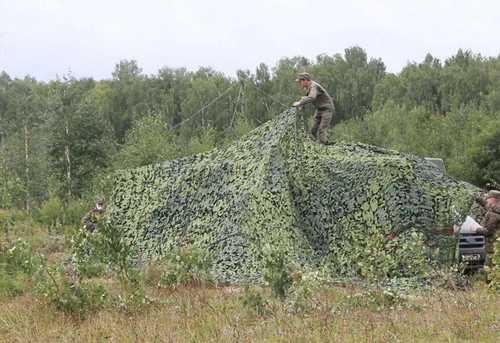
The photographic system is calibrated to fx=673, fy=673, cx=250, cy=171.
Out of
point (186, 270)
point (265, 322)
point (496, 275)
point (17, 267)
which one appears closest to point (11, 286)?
point (17, 267)

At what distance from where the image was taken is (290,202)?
34.3 feet

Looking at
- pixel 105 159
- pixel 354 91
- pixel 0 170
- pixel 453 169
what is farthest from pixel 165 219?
pixel 354 91

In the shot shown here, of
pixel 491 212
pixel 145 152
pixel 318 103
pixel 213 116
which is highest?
pixel 213 116

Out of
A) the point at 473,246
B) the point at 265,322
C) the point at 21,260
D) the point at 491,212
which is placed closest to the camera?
the point at 265,322

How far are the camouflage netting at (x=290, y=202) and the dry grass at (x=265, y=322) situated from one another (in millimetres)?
2167

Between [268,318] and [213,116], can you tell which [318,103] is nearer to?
[268,318]

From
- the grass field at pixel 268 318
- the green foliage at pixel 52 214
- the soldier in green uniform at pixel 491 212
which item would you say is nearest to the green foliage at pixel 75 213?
the green foliage at pixel 52 214

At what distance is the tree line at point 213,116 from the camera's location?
94.1 ft

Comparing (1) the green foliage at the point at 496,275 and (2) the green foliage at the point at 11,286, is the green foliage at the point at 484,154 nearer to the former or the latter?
(1) the green foliage at the point at 496,275

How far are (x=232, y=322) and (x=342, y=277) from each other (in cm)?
393

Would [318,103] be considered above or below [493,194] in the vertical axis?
above

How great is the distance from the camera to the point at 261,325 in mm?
6074

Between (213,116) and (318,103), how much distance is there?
5805 centimetres

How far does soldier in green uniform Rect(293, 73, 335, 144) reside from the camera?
10969 millimetres
